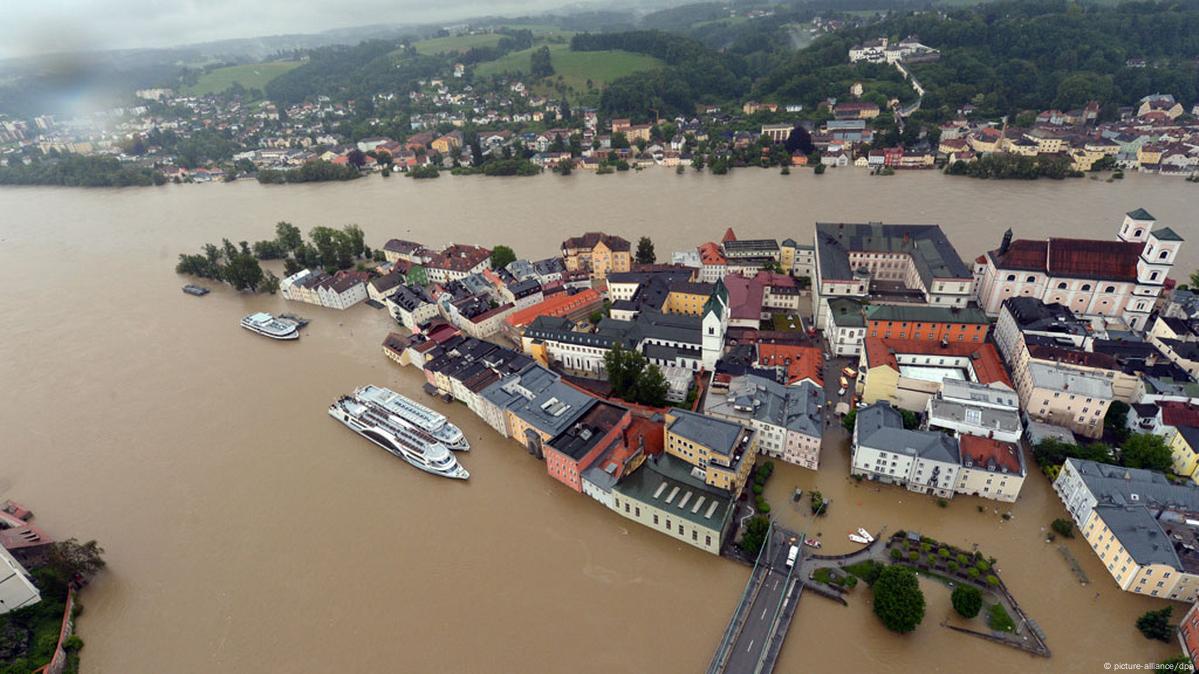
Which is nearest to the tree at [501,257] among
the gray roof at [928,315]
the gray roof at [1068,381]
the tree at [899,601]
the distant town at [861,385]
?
the distant town at [861,385]

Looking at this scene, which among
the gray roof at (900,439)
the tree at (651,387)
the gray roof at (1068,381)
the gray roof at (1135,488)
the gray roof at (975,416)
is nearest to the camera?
the gray roof at (1135,488)

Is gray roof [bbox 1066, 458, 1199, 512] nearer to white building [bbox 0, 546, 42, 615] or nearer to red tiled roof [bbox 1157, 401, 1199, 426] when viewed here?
red tiled roof [bbox 1157, 401, 1199, 426]

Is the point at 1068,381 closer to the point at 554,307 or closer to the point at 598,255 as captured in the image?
the point at 554,307

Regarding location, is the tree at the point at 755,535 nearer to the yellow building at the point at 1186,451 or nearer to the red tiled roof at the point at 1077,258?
the yellow building at the point at 1186,451

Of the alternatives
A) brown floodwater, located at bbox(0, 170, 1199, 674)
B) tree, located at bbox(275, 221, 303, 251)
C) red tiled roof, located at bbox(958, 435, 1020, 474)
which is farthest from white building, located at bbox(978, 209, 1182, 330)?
tree, located at bbox(275, 221, 303, 251)

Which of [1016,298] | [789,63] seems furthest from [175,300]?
[789,63]
